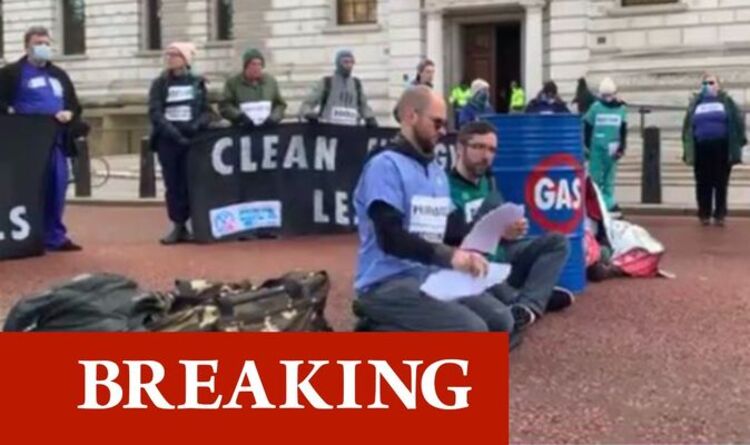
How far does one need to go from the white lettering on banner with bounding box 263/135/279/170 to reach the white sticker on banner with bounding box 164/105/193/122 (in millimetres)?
857

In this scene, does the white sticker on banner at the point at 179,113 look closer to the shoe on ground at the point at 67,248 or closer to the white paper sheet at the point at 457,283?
the shoe on ground at the point at 67,248

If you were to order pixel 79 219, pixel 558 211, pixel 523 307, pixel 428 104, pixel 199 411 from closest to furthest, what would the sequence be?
pixel 199 411, pixel 428 104, pixel 523 307, pixel 558 211, pixel 79 219

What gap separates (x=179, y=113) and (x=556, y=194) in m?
4.70

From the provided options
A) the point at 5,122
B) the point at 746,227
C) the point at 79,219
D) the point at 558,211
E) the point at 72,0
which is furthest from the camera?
the point at 72,0

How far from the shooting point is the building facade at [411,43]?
30.4 m

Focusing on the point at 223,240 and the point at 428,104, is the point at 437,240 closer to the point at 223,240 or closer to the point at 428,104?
the point at 428,104

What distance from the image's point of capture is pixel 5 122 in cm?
1102

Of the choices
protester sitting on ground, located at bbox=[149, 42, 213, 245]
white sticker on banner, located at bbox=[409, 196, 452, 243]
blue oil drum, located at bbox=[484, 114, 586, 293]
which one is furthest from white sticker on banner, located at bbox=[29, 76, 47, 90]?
white sticker on banner, located at bbox=[409, 196, 452, 243]

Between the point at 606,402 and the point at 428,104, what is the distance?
152 cm

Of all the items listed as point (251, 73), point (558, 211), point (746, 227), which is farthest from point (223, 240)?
point (746, 227)

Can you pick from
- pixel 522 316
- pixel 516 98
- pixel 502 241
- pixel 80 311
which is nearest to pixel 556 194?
pixel 502 241

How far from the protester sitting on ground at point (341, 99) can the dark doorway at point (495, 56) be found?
64.1 feet

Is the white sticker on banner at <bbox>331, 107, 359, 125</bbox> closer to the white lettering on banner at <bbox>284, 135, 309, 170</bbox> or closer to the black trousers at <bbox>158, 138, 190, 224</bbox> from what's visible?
the white lettering on banner at <bbox>284, 135, 309, 170</bbox>

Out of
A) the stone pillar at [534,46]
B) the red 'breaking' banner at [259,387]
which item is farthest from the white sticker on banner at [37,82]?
the stone pillar at [534,46]
